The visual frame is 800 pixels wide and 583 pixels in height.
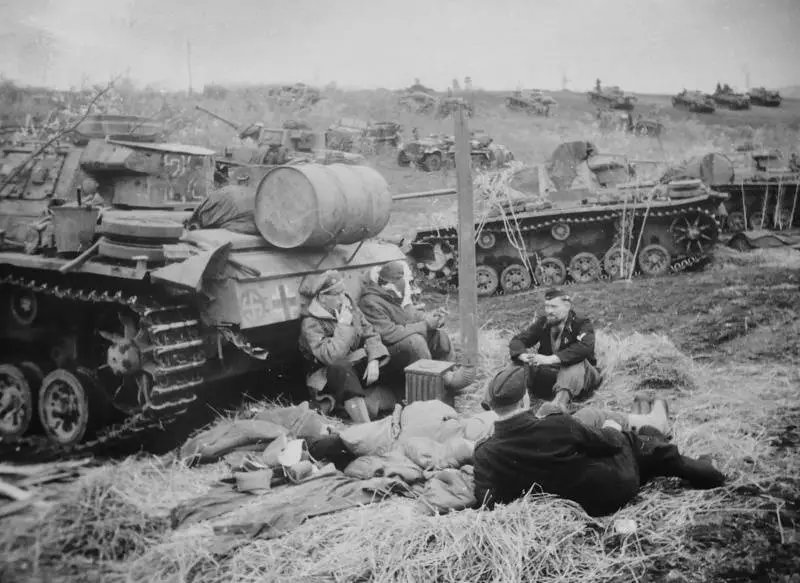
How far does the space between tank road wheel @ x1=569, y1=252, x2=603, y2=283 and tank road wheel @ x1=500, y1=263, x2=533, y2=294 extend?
0.83 metres

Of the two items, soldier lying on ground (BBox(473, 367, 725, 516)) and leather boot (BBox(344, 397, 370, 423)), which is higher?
soldier lying on ground (BBox(473, 367, 725, 516))

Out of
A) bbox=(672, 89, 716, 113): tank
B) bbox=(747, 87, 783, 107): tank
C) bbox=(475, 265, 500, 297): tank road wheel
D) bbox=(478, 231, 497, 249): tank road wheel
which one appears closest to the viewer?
bbox=(747, 87, 783, 107): tank

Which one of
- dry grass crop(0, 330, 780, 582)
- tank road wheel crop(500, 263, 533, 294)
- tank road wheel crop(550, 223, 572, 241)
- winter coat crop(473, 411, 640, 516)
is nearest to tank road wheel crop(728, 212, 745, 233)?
tank road wheel crop(550, 223, 572, 241)

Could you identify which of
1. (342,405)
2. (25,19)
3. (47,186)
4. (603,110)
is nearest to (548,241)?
(603,110)

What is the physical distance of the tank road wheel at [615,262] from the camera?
13289 mm

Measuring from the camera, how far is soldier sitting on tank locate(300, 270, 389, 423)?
19.4 ft

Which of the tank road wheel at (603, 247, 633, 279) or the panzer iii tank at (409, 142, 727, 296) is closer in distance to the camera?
the panzer iii tank at (409, 142, 727, 296)

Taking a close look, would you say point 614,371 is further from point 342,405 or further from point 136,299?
point 136,299

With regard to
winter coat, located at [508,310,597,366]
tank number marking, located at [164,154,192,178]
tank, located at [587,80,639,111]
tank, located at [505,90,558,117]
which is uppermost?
tank, located at [505,90,558,117]

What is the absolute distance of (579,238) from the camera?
13.5 meters

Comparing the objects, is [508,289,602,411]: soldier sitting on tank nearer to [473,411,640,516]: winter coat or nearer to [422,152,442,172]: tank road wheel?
[473,411,640,516]: winter coat

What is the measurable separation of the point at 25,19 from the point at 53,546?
→ 2.39m

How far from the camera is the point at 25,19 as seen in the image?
3.47 m

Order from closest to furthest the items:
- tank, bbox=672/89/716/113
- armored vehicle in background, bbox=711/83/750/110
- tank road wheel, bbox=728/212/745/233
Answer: armored vehicle in background, bbox=711/83/750/110, tank, bbox=672/89/716/113, tank road wheel, bbox=728/212/745/233
